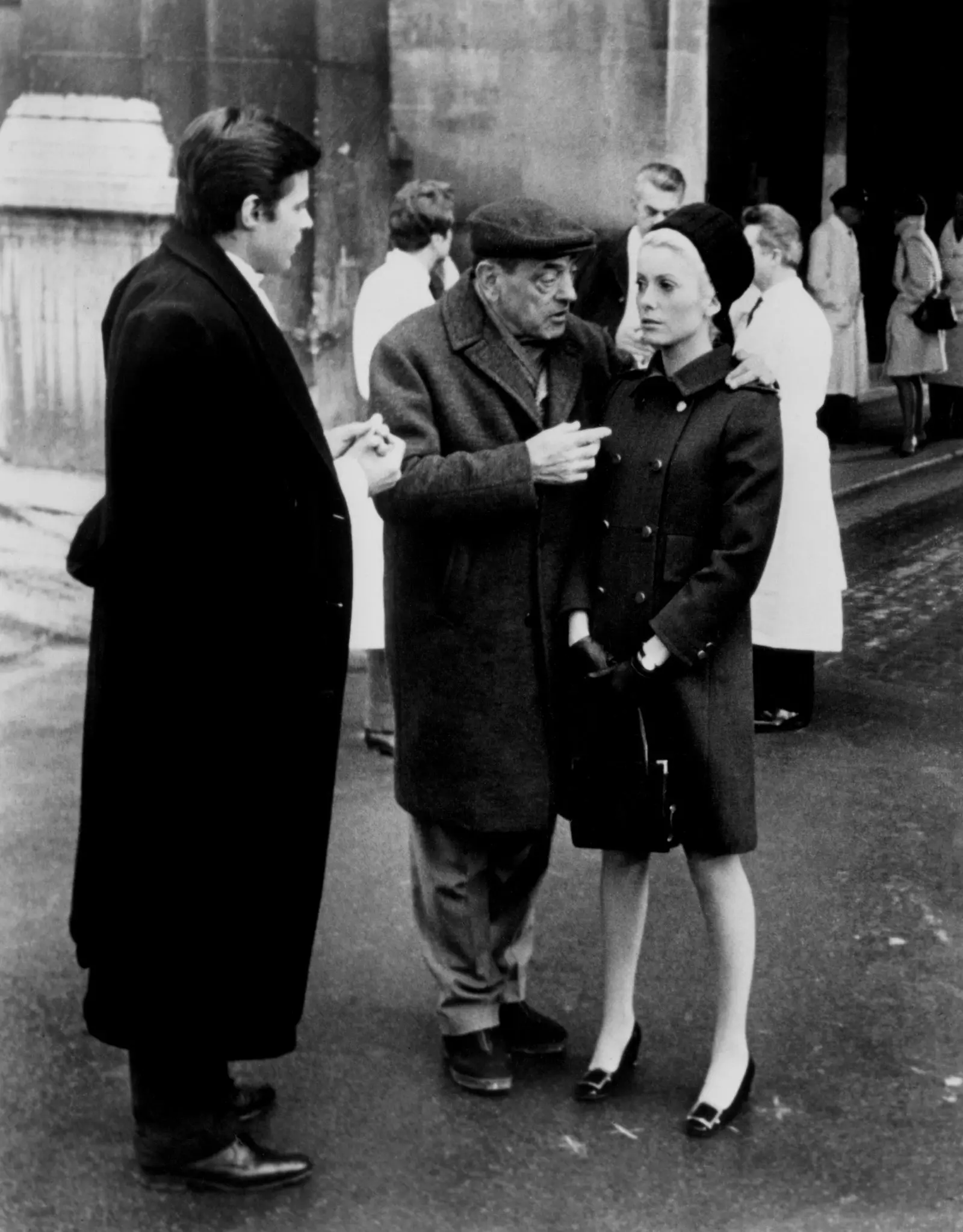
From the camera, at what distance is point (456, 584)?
422 centimetres

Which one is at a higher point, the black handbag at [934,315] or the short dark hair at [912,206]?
the short dark hair at [912,206]

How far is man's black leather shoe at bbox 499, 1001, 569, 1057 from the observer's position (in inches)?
177

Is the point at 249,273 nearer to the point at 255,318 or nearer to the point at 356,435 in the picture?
the point at 255,318

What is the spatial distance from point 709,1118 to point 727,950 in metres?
0.32

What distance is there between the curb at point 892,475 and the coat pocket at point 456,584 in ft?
27.9

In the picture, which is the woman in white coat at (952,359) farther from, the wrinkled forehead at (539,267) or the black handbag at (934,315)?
the wrinkled forehead at (539,267)

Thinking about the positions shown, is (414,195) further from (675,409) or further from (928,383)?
(928,383)

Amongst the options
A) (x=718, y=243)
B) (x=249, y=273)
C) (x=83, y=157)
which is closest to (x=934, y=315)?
(x=83, y=157)

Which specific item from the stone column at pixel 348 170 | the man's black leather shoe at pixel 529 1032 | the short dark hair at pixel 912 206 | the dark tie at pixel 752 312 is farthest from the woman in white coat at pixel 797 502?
the short dark hair at pixel 912 206

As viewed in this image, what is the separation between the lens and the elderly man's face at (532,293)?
419 cm

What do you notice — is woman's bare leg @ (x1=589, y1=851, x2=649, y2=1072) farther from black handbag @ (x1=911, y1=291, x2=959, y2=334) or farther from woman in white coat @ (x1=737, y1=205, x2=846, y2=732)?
black handbag @ (x1=911, y1=291, x2=959, y2=334)

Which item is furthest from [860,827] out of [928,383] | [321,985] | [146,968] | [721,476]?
[928,383]

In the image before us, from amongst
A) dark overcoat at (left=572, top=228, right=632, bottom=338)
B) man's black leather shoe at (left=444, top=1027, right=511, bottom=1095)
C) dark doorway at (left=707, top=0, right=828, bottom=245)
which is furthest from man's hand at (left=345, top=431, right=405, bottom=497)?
dark doorway at (left=707, top=0, right=828, bottom=245)

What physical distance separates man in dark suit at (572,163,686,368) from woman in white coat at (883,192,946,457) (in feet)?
15.3
